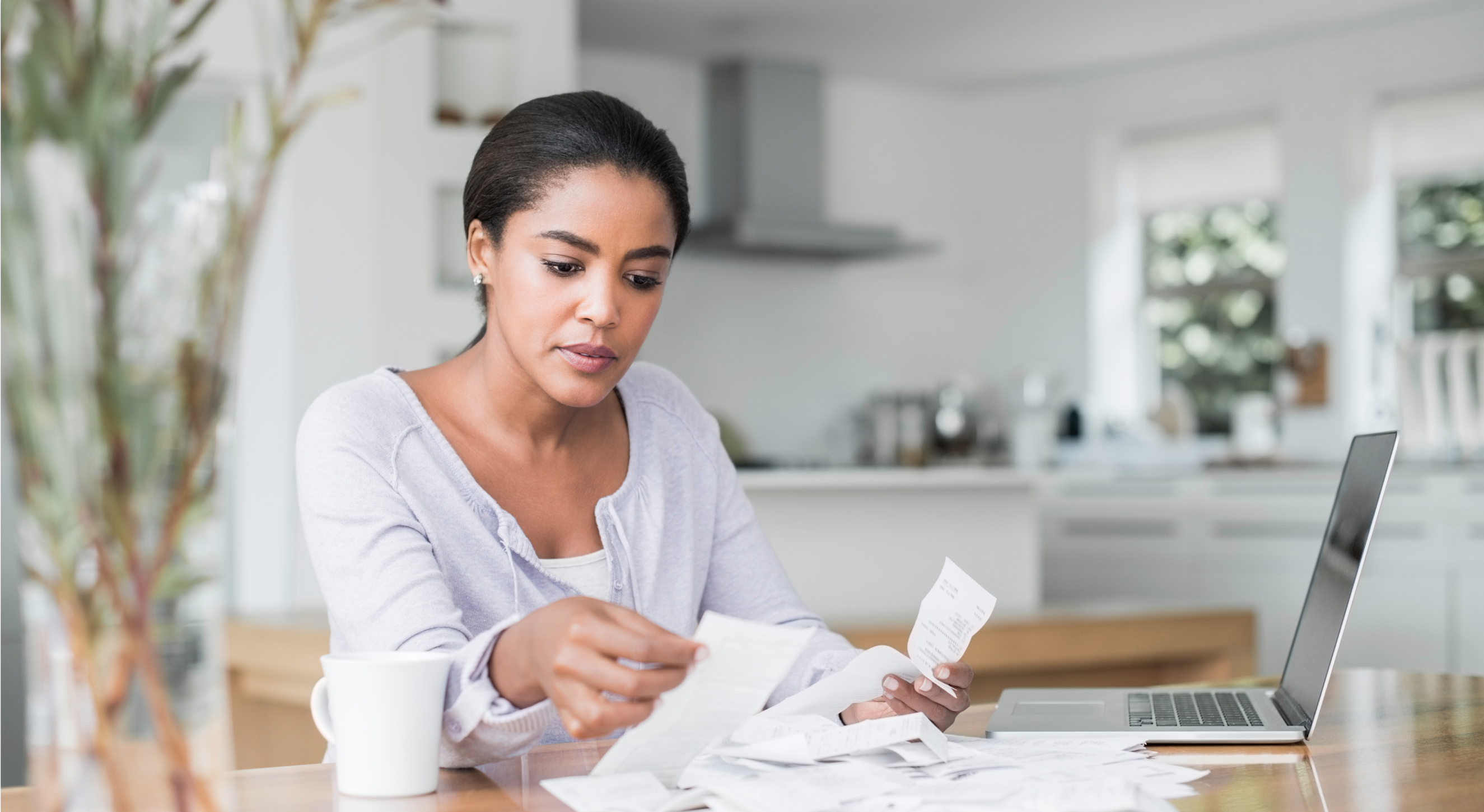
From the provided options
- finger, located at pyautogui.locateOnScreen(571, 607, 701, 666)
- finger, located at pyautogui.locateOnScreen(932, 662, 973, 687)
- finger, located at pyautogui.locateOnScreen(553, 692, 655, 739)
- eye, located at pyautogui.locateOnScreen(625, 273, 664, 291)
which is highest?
eye, located at pyautogui.locateOnScreen(625, 273, 664, 291)

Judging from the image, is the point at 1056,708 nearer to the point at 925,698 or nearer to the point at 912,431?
the point at 925,698

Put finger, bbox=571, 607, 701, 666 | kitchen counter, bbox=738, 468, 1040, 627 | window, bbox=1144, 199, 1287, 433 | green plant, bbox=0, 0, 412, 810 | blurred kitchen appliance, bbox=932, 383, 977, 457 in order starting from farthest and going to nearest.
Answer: blurred kitchen appliance, bbox=932, 383, 977, 457 → window, bbox=1144, 199, 1287, 433 → kitchen counter, bbox=738, 468, 1040, 627 → finger, bbox=571, 607, 701, 666 → green plant, bbox=0, 0, 412, 810

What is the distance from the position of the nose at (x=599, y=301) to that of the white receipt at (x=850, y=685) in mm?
380

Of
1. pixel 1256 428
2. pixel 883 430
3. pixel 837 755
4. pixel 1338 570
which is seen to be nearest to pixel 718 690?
pixel 837 755

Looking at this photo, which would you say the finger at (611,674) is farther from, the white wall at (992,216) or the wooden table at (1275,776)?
the white wall at (992,216)

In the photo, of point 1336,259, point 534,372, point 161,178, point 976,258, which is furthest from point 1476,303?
point 161,178

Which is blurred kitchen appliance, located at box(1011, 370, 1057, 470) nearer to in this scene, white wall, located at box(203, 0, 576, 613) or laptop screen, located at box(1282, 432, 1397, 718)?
white wall, located at box(203, 0, 576, 613)

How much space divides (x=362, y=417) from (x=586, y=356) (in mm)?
208

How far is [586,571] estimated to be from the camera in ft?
4.48

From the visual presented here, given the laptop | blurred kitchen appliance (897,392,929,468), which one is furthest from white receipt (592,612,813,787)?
blurred kitchen appliance (897,392,929,468)

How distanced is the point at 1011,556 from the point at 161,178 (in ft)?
10.7

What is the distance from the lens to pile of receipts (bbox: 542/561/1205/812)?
2.79 feet

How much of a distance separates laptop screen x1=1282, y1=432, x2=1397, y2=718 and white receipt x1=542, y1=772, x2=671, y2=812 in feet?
1.91

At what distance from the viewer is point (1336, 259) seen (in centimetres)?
506
